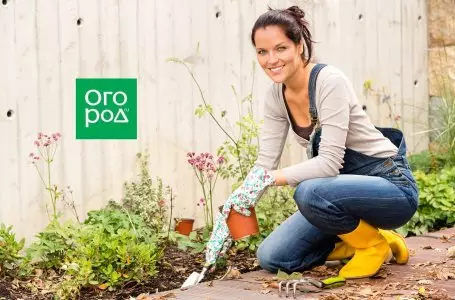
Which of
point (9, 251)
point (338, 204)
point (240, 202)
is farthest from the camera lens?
point (9, 251)

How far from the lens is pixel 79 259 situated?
4305mm

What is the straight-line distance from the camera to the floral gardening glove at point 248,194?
3990 mm

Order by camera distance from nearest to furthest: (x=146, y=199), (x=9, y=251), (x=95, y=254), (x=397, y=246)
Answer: (x=95, y=254) < (x=9, y=251) < (x=397, y=246) < (x=146, y=199)

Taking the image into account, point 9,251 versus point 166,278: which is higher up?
point 9,251

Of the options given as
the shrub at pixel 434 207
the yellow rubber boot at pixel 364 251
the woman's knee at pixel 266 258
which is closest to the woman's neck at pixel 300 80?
the yellow rubber boot at pixel 364 251

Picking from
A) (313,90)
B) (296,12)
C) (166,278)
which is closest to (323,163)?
(313,90)

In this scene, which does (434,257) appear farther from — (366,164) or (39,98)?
(39,98)

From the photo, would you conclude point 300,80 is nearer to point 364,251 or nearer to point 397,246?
point 364,251

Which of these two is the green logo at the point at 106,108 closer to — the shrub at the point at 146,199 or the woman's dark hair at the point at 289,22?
the shrub at the point at 146,199

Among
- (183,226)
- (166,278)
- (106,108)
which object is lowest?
(166,278)

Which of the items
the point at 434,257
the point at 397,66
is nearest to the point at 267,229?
the point at 434,257

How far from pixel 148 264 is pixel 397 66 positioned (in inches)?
154

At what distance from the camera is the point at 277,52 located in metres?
4.07

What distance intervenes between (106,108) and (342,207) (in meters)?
1.80
